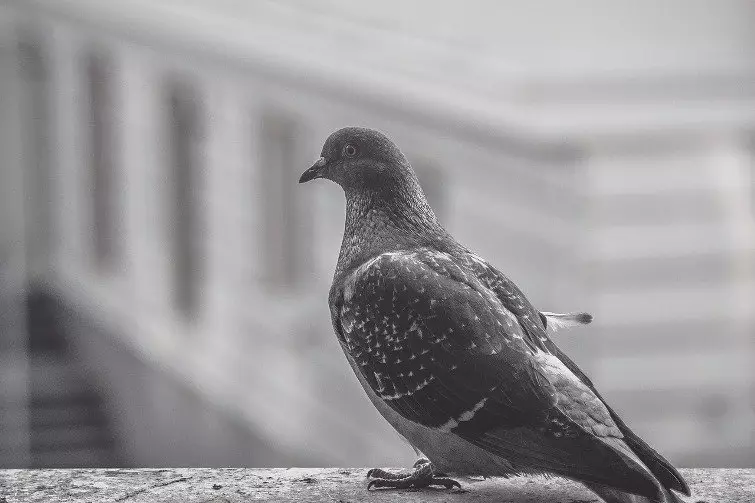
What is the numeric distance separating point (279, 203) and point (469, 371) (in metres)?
5.25

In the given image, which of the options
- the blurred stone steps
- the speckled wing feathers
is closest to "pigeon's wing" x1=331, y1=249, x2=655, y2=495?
the speckled wing feathers

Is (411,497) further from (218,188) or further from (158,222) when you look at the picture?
(158,222)

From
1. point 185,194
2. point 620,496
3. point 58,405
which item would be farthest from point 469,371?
point 58,405

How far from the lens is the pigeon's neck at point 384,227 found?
2.07 m

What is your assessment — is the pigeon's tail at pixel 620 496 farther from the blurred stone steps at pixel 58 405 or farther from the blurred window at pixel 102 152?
the blurred window at pixel 102 152

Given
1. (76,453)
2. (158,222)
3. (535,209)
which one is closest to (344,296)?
(535,209)

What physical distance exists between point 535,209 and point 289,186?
2005 millimetres

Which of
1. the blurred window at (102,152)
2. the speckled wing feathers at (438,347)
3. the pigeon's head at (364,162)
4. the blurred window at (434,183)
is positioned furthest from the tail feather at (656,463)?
the blurred window at (102,152)

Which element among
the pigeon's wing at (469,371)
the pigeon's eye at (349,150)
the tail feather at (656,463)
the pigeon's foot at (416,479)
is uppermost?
the pigeon's eye at (349,150)

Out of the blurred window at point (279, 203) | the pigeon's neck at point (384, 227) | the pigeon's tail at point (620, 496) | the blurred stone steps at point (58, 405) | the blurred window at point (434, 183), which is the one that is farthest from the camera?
the blurred stone steps at point (58, 405)

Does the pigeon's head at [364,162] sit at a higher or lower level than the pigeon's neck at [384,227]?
higher

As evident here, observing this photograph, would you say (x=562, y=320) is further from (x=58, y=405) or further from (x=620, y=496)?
(x=58, y=405)

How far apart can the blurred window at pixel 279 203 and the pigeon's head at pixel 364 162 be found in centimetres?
472

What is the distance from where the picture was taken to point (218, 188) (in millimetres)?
7301
